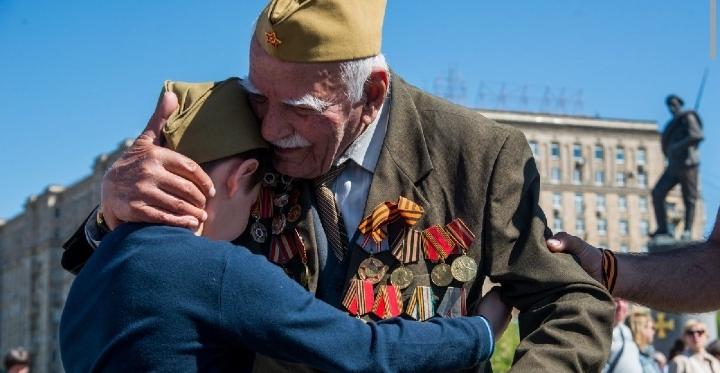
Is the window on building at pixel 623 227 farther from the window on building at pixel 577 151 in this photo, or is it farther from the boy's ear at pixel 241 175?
the boy's ear at pixel 241 175

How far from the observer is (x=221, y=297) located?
9.04 feet

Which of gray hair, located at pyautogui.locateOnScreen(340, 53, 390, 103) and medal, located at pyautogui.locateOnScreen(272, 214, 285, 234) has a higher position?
gray hair, located at pyautogui.locateOnScreen(340, 53, 390, 103)

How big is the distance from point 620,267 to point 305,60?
53.6 inches

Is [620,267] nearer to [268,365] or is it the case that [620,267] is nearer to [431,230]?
[431,230]

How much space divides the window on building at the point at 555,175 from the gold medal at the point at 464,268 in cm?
8993

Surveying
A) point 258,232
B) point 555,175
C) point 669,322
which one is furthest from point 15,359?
point 555,175

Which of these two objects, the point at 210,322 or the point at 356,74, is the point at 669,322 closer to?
the point at 356,74

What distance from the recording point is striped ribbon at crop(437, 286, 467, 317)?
139 inches

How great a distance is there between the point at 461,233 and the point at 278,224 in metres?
0.56

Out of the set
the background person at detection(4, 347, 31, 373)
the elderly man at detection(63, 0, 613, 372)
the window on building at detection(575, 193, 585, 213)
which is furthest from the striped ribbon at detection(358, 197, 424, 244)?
the window on building at detection(575, 193, 585, 213)

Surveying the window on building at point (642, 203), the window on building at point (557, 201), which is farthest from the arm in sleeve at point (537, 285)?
the window on building at point (642, 203)

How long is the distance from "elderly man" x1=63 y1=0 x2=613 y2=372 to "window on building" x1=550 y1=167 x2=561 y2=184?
8971 centimetres

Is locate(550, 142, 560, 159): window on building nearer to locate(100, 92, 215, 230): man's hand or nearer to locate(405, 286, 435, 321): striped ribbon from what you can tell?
locate(405, 286, 435, 321): striped ribbon

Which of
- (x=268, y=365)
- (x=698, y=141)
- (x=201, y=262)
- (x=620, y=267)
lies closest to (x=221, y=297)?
(x=201, y=262)
